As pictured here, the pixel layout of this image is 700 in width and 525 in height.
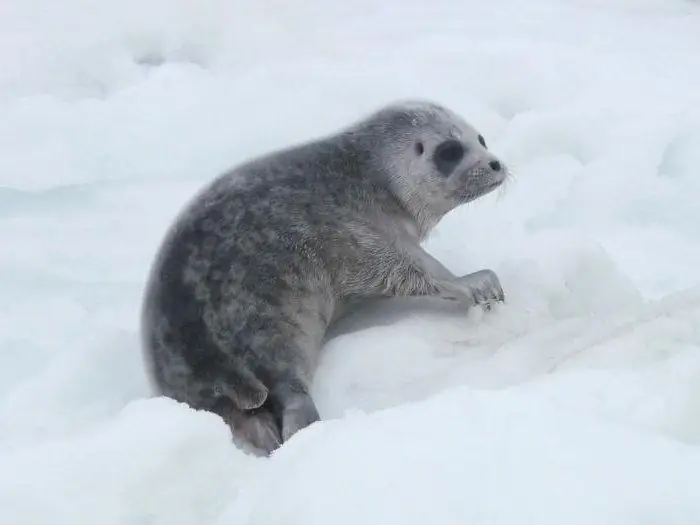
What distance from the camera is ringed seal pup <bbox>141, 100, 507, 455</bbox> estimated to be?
267 centimetres

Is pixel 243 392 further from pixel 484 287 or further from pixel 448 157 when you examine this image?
pixel 448 157

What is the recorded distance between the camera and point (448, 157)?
338 cm

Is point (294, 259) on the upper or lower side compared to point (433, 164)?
lower

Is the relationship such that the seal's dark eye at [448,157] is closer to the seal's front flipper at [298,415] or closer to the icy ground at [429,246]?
the icy ground at [429,246]

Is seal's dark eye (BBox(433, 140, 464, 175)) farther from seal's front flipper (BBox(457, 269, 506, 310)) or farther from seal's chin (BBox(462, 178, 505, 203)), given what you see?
seal's front flipper (BBox(457, 269, 506, 310))

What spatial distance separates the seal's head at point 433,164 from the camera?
3350 millimetres

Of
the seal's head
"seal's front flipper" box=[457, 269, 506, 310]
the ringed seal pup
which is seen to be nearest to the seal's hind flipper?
the ringed seal pup

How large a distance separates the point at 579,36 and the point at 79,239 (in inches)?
136

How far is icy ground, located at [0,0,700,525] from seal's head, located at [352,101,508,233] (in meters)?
0.27

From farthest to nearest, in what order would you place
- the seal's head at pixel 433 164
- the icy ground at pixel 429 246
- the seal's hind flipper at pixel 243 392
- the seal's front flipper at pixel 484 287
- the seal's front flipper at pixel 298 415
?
the seal's head at pixel 433 164
the seal's front flipper at pixel 484 287
the seal's hind flipper at pixel 243 392
the seal's front flipper at pixel 298 415
the icy ground at pixel 429 246

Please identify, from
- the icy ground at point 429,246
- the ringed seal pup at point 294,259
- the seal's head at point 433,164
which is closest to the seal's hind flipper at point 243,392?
the ringed seal pup at point 294,259

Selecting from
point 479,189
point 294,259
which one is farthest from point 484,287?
point 294,259

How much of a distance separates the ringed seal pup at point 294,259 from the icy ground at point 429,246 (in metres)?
0.12

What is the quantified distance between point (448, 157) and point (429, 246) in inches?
17.5
